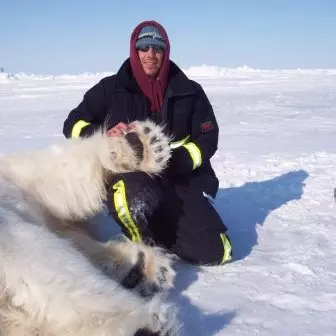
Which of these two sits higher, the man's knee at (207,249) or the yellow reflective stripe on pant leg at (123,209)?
the yellow reflective stripe on pant leg at (123,209)

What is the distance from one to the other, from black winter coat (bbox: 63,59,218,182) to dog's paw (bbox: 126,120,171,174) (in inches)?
19.5

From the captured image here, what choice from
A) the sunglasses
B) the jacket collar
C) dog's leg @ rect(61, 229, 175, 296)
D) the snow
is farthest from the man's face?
dog's leg @ rect(61, 229, 175, 296)

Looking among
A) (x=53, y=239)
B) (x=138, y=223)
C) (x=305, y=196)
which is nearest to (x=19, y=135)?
(x=305, y=196)

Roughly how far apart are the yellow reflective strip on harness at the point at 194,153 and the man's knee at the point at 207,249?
0.42 metres

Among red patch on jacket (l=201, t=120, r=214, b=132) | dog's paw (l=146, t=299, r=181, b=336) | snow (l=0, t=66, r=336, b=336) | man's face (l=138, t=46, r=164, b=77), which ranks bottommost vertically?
snow (l=0, t=66, r=336, b=336)

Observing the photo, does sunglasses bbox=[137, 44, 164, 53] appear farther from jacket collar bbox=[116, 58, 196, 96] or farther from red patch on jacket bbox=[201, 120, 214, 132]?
red patch on jacket bbox=[201, 120, 214, 132]

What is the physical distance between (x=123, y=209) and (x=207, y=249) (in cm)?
52

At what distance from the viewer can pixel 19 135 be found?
7.82m

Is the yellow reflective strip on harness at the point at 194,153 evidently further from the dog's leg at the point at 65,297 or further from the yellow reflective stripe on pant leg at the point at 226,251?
the dog's leg at the point at 65,297

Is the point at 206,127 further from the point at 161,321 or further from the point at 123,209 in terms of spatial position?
the point at 161,321

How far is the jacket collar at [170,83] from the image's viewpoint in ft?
9.34

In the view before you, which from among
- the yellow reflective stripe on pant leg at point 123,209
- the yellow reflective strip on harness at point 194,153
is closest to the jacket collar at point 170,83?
the yellow reflective strip on harness at point 194,153

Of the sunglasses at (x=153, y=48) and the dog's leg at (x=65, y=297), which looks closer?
the dog's leg at (x=65, y=297)

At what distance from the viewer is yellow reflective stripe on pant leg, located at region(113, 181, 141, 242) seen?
2301mm
